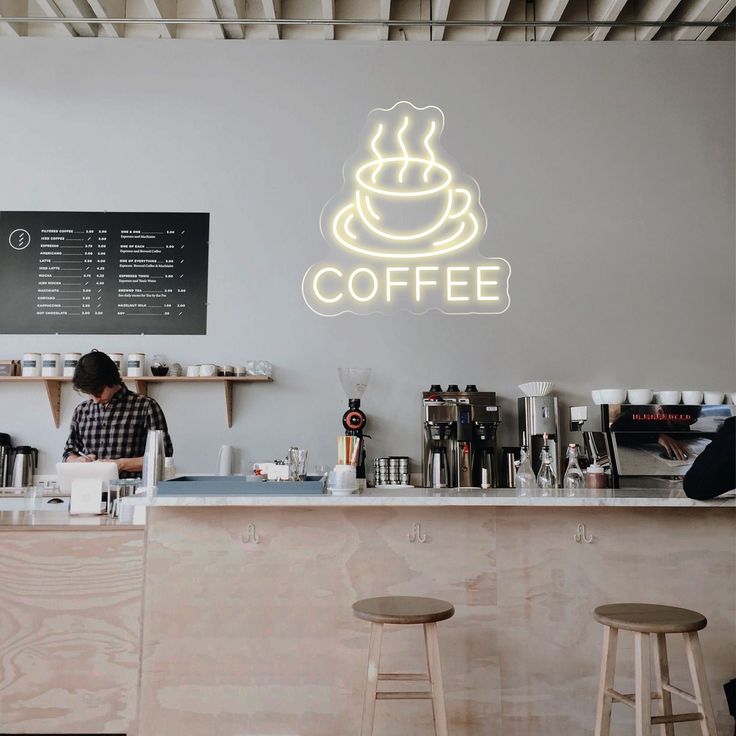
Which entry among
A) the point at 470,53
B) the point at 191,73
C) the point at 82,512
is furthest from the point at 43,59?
the point at 82,512

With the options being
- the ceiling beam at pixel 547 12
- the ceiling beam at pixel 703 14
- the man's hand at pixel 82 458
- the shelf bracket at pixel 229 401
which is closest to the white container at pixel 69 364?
Answer: the man's hand at pixel 82 458

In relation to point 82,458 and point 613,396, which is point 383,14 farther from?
point 82,458

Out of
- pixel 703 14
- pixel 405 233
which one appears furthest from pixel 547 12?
pixel 405 233

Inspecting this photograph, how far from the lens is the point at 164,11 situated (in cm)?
419

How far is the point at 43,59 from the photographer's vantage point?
14.1ft

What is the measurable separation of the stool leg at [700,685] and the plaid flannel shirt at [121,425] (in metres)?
2.65

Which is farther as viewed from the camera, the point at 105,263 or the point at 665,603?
the point at 105,263

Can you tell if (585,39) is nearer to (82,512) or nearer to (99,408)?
(99,408)

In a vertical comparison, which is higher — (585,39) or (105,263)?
(585,39)

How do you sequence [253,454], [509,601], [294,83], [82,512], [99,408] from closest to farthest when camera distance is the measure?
[509,601] → [82,512] → [99,408] → [253,454] → [294,83]

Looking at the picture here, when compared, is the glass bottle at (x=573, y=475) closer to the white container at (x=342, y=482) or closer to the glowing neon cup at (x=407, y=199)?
the white container at (x=342, y=482)

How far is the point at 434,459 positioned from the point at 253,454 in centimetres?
103

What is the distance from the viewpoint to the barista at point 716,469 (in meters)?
2.07

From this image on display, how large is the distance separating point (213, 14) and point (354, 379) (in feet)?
7.45
